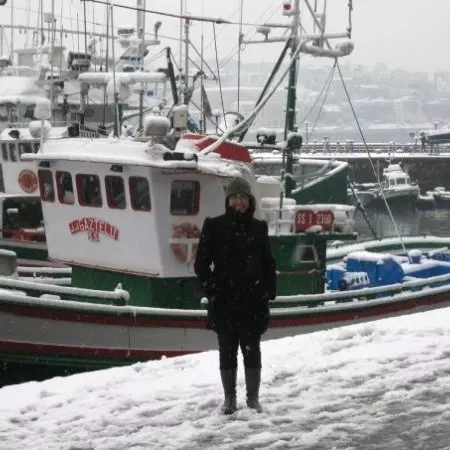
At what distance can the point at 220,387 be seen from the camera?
21.7ft

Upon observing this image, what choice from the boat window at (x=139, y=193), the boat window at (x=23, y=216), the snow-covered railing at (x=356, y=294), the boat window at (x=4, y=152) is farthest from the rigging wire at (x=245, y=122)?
the boat window at (x=4, y=152)

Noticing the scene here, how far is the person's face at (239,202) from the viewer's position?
5.71 metres

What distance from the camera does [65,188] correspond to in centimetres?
1345

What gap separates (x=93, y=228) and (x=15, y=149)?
800cm

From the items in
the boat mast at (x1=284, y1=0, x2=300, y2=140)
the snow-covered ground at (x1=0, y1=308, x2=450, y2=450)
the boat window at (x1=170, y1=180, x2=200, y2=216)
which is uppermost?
the boat mast at (x1=284, y1=0, x2=300, y2=140)

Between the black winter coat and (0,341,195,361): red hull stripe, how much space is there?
6.40m

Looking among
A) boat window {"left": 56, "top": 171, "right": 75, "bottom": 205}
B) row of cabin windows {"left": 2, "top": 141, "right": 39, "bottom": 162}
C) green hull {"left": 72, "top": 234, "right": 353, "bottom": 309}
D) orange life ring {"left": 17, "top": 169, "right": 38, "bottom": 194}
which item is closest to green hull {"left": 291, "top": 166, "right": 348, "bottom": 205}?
orange life ring {"left": 17, "top": 169, "right": 38, "bottom": 194}

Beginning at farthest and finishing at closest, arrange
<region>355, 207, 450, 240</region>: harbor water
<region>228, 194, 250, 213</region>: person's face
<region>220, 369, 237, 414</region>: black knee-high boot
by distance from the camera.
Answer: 1. <region>355, 207, 450, 240</region>: harbor water
2. <region>220, 369, 237, 414</region>: black knee-high boot
3. <region>228, 194, 250, 213</region>: person's face

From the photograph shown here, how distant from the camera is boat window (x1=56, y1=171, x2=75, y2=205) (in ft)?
43.9

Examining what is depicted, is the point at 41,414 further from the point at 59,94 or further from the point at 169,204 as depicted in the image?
the point at 59,94

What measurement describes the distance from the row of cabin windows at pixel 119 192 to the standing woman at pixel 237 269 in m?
6.77

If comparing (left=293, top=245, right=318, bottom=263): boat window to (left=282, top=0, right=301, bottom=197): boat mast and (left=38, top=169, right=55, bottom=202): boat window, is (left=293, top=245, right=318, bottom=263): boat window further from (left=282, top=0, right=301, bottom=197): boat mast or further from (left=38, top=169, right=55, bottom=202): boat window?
(left=38, top=169, right=55, bottom=202): boat window

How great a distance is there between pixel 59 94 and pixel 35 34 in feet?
24.9

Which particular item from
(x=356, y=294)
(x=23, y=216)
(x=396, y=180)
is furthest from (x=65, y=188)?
(x=396, y=180)
